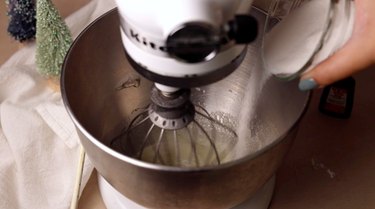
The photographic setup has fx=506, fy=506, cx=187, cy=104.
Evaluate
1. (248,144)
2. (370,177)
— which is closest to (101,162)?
(248,144)

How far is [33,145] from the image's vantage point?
64cm

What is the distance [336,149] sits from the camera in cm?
65

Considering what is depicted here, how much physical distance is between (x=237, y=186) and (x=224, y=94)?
0.76ft

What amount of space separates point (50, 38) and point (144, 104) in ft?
0.49

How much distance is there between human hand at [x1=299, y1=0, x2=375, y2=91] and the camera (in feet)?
1.49

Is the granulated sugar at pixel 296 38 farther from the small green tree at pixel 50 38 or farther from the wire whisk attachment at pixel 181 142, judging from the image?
the small green tree at pixel 50 38

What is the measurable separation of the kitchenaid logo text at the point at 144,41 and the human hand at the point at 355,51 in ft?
0.49

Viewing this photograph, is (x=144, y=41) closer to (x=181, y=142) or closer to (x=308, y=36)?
(x=308, y=36)

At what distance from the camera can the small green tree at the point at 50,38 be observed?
64 cm

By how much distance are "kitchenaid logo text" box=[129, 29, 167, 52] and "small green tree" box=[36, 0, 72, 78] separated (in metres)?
0.27

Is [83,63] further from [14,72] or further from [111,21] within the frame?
[14,72]

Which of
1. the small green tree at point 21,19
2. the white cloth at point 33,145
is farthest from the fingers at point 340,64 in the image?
the small green tree at point 21,19

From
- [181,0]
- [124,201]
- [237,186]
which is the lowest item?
[124,201]

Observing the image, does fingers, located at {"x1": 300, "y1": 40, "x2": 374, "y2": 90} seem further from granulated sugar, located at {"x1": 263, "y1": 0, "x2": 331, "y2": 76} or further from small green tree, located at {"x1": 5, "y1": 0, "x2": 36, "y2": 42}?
small green tree, located at {"x1": 5, "y1": 0, "x2": 36, "y2": 42}
